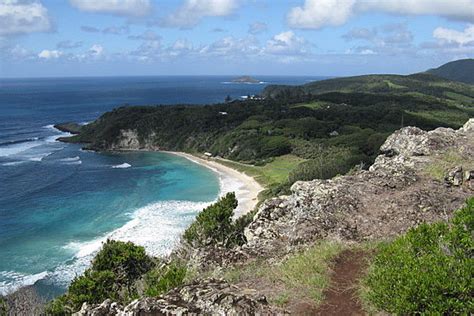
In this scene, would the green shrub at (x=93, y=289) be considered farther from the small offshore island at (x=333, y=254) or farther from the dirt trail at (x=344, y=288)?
the dirt trail at (x=344, y=288)

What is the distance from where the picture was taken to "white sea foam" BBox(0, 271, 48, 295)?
47.7 meters

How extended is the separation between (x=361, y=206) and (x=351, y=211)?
0.99 m

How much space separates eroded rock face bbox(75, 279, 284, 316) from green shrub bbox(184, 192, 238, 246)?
2565 cm

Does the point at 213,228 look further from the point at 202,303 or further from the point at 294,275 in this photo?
the point at 202,303

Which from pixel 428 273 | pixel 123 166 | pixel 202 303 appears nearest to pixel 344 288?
pixel 428 273

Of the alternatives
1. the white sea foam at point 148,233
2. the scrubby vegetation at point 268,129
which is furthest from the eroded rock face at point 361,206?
the scrubby vegetation at point 268,129

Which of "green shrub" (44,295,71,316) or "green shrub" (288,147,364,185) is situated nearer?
"green shrub" (44,295,71,316)

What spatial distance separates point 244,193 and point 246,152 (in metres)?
38.9

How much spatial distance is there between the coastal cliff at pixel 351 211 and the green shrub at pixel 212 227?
44.3 ft

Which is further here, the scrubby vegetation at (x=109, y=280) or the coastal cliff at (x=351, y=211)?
the scrubby vegetation at (x=109, y=280)

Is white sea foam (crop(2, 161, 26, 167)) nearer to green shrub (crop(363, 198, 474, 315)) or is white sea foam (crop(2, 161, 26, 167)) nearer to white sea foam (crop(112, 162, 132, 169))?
white sea foam (crop(112, 162, 132, 169))

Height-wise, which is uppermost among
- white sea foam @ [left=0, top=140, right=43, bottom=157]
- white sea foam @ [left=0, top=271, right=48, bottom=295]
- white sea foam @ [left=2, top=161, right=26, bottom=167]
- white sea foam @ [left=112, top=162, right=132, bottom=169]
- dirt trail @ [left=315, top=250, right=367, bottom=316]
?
dirt trail @ [left=315, top=250, right=367, bottom=316]

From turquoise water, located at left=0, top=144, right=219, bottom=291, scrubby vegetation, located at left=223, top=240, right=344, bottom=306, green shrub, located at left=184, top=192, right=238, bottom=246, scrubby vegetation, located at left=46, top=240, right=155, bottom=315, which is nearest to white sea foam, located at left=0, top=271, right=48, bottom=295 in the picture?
Answer: turquoise water, located at left=0, top=144, right=219, bottom=291

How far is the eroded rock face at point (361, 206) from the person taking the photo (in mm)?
22594
